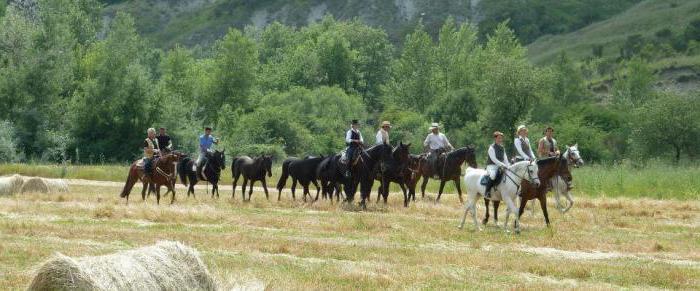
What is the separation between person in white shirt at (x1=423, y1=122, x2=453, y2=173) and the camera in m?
35.0

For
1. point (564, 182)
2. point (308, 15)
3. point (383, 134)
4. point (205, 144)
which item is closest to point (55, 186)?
point (205, 144)

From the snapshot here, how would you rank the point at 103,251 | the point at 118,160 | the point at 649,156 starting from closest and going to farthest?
the point at 103,251 < the point at 118,160 < the point at 649,156

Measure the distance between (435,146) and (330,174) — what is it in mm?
4692

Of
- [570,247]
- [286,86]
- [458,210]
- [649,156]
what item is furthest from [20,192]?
[286,86]

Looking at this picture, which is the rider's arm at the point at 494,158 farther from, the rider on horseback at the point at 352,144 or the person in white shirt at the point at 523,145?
the rider on horseback at the point at 352,144

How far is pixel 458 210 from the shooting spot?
30281 millimetres

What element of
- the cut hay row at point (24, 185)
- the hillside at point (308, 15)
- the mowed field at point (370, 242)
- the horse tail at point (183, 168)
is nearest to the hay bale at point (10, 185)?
the cut hay row at point (24, 185)

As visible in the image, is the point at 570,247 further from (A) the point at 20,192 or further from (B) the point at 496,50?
(B) the point at 496,50

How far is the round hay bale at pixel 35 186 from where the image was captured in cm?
3534

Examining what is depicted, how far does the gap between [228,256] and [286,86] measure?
9354 cm

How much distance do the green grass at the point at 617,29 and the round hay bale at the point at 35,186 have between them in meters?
119

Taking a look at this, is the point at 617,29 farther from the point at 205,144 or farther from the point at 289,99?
the point at 205,144

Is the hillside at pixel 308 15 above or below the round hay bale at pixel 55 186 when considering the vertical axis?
above

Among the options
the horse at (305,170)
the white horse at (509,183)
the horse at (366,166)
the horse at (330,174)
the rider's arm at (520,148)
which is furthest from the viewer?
the horse at (305,170)
